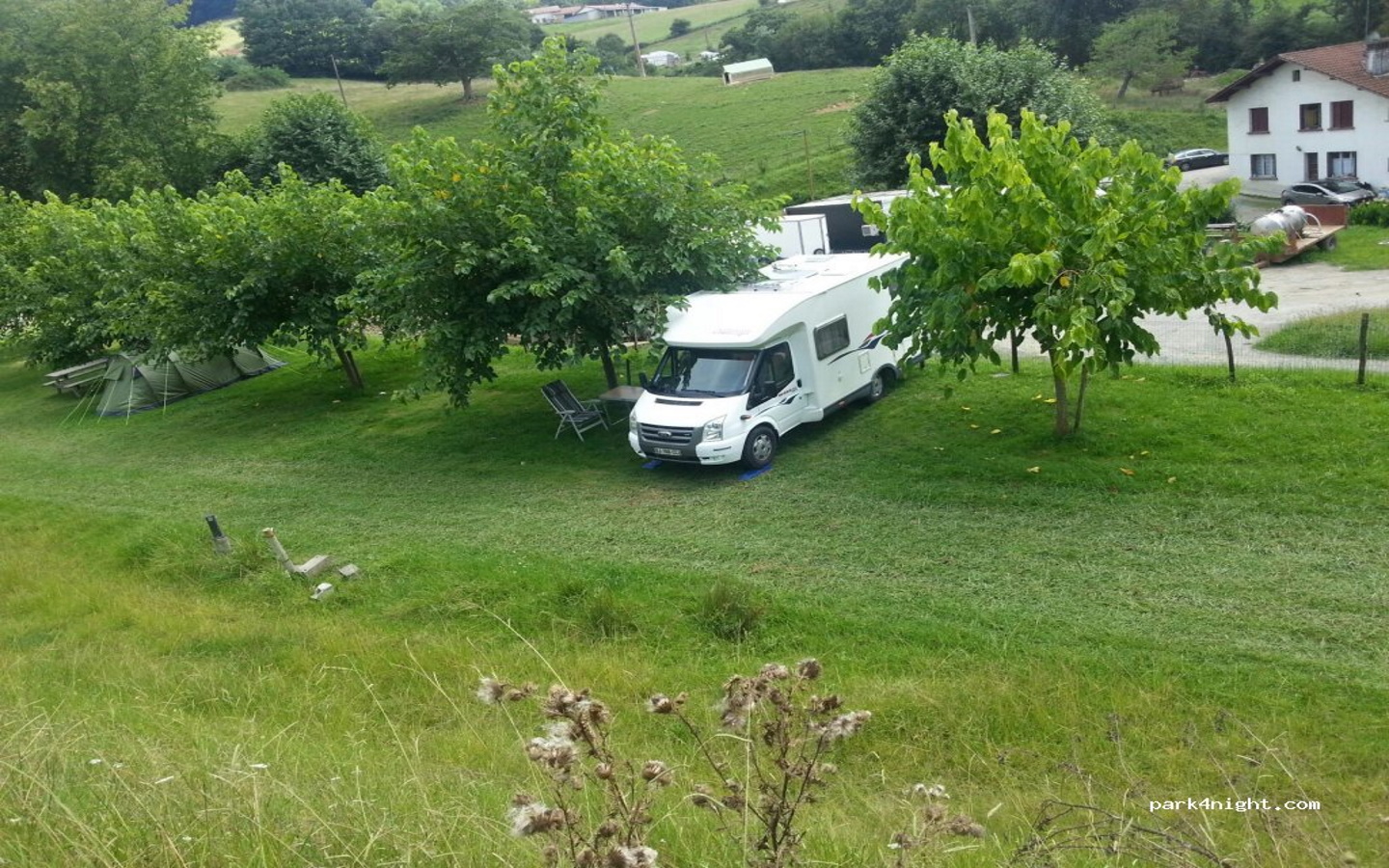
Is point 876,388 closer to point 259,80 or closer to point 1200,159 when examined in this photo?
point 1200,159

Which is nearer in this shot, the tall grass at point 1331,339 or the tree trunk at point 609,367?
the tall grass at point 1331,339

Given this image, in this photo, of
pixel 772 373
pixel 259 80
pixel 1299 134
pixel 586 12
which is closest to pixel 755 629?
pixel 772 373

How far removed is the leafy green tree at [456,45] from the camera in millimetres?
67562

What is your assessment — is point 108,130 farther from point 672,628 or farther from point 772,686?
point 772,686

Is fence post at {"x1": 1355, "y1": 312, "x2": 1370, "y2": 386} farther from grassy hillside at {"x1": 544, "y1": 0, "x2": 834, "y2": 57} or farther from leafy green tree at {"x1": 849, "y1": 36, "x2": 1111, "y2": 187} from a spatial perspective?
grassy hillside at {"x1": 544, "y1": 0, "x2": 834, "y2": 57}

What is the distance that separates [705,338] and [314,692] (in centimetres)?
830

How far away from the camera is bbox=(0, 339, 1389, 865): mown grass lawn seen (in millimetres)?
4191

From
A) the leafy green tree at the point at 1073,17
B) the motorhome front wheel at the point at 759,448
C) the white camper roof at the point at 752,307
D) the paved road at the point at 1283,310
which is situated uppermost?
the leafy green tree at the point at 1073,17

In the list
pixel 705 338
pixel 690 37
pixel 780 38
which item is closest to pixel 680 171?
pixel 705 338

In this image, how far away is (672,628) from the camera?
9680mm

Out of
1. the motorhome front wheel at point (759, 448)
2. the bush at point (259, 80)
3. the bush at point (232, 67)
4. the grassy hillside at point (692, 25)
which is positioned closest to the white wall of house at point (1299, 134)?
the motorhome front wheel at point (759, 448)

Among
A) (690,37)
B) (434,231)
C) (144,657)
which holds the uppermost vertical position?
(690,37)

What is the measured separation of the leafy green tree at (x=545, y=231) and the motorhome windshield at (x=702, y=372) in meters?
0.61

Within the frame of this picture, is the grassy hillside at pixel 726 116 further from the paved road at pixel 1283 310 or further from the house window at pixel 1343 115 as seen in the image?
the paved road at pixel 1283 310
